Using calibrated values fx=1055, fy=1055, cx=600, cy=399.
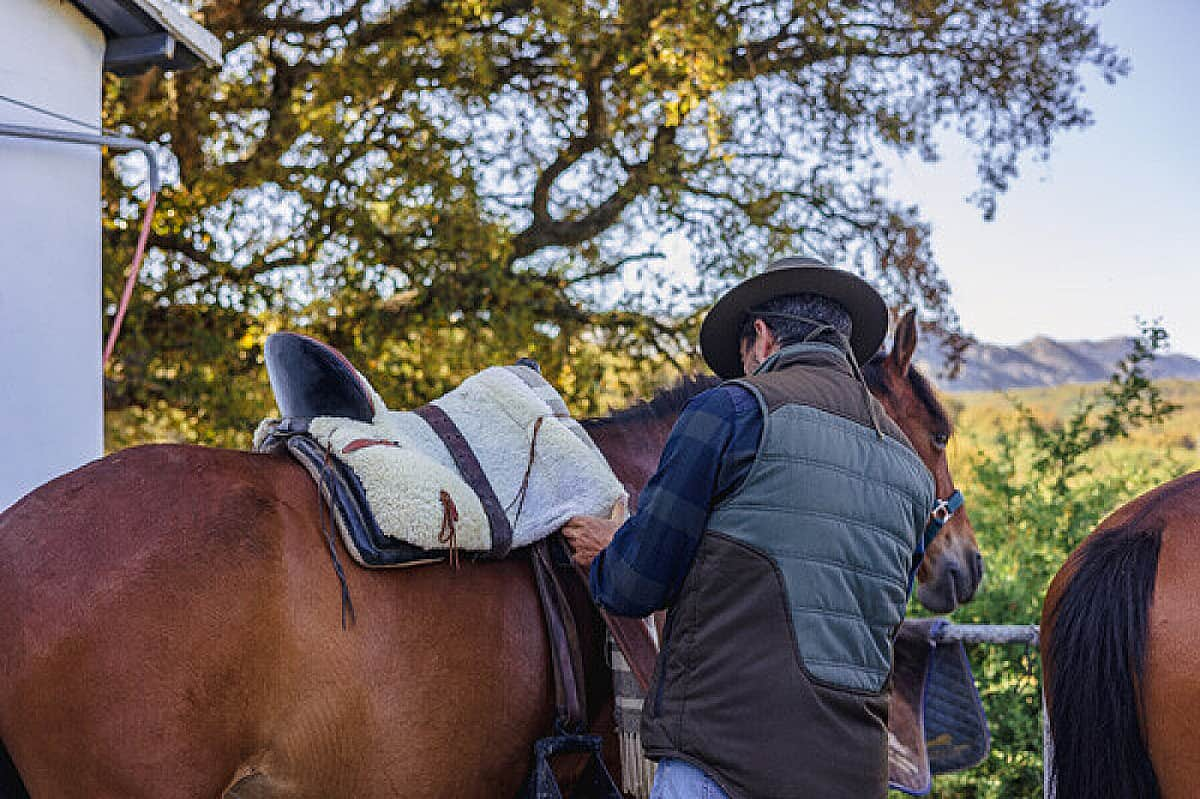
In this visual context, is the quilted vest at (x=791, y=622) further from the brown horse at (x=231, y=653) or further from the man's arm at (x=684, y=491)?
the brown horse at (x=231, y=653)

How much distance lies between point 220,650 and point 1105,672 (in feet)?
6.30

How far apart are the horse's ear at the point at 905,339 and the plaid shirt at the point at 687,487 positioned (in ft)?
5.25

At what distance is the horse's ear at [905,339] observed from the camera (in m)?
3.51

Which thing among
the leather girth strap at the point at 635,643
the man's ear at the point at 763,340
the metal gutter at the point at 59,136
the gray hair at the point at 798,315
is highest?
the metal gutter at the point at 59,136

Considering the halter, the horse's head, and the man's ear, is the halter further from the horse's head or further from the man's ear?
the man's ear

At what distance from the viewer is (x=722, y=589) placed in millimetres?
2008

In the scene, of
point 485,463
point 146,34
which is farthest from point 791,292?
point 146,34

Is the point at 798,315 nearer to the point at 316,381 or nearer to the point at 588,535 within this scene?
the point at 588,535

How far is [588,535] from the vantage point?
2.56 m

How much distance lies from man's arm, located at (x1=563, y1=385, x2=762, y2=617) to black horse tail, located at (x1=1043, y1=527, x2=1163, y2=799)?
1023 mm

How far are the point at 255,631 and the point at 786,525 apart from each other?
1.08 meters

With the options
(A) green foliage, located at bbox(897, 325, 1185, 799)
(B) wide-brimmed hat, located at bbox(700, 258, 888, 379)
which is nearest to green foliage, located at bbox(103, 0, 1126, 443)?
(A) green foliage, located at bbox(897, 325, 1185, 799)

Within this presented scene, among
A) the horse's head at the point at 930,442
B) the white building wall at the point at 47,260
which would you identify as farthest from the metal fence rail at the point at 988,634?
the white building wall at the point at 47,260

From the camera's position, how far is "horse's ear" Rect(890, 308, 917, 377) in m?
3.51
